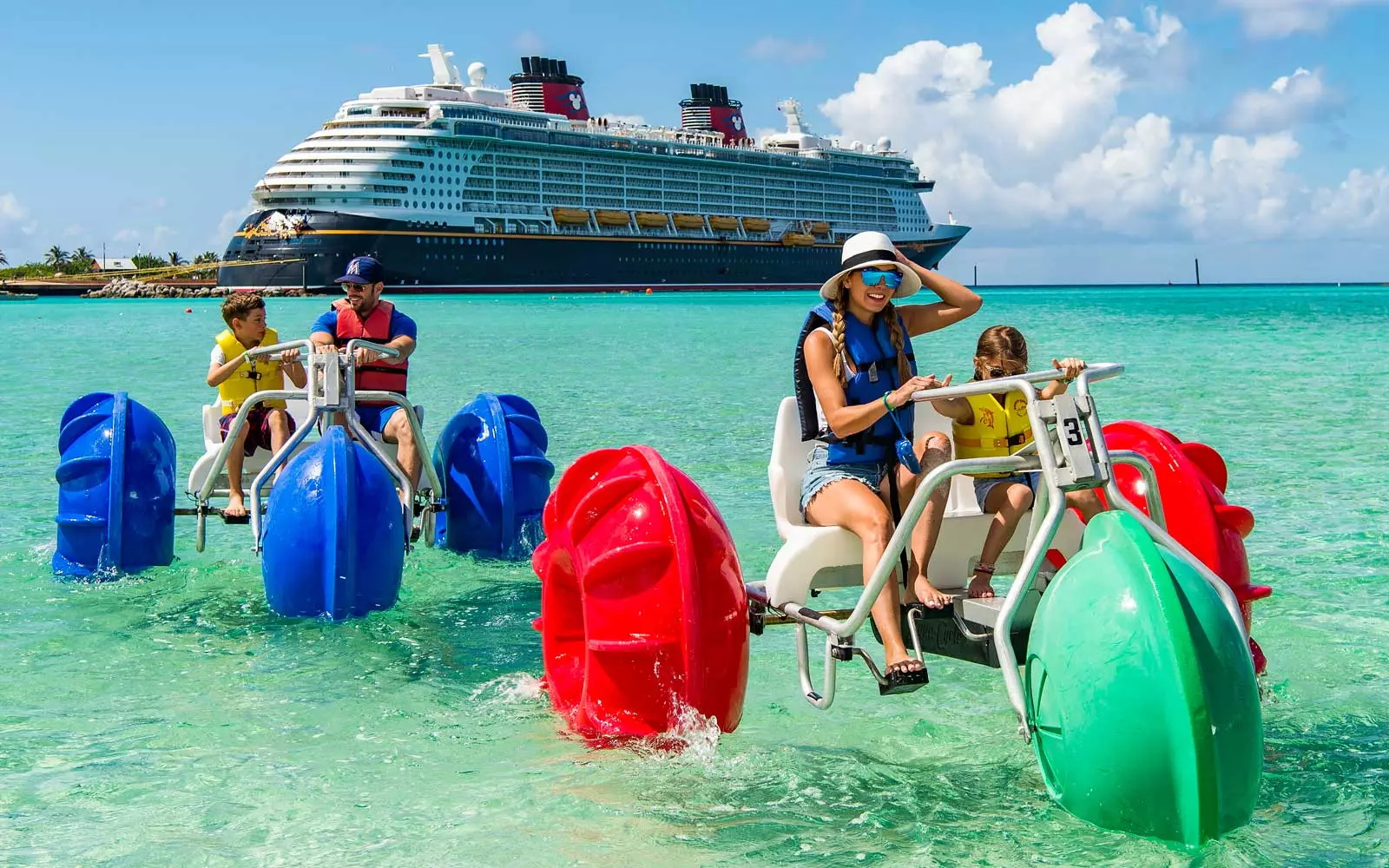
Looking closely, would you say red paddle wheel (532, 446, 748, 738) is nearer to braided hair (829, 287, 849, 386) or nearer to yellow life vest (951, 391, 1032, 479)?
braided hair (829, 287, 849, 386)

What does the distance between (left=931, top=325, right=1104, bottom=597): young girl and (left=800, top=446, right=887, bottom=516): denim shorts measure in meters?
0.28

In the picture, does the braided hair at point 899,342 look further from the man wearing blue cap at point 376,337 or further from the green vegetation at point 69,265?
the green vegetation at point 69,265

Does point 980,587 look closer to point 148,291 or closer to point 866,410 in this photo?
point 866,410

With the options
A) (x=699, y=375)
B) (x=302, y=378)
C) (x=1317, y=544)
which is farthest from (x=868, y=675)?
(x=699, y=375)

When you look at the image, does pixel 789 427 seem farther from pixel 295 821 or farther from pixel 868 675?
pixel 295 821

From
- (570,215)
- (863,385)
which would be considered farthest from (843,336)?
(570,215)

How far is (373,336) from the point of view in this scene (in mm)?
7297

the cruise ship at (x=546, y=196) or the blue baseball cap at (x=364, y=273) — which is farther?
the cruise ship at (x=546, y=196)

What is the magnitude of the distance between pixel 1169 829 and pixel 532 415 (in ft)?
17.7

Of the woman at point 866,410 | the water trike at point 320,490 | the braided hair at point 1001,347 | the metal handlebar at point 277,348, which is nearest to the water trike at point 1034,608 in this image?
the woman at point 866,410

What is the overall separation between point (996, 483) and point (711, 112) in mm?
107312

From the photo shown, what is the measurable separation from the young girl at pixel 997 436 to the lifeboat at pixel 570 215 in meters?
85.7

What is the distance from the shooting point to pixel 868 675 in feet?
18.8

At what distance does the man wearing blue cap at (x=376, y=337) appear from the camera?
23.3 ft
